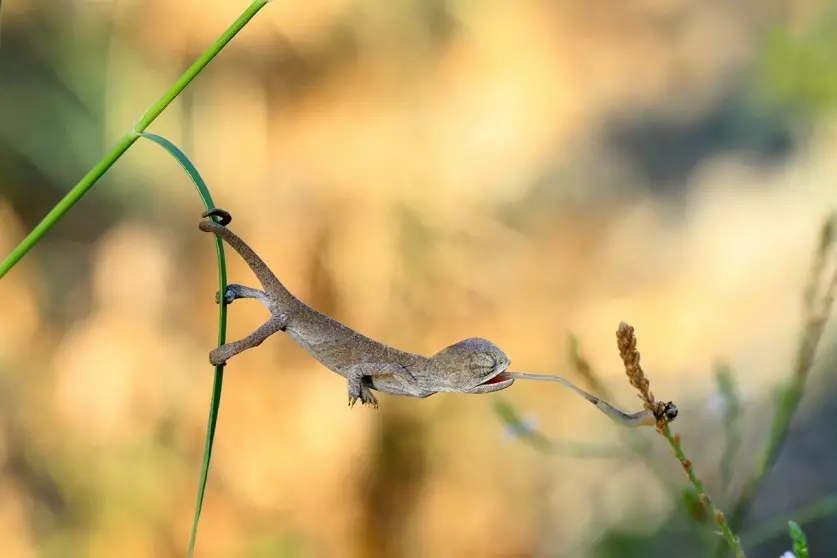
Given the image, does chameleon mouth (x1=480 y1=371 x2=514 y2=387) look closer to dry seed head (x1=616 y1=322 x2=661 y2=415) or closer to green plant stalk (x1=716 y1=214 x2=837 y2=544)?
dry seed head (x1=616 y1=322 x2=661 y2=415)

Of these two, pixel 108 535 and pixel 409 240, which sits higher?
pixel 409 240

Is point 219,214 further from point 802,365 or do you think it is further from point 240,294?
point 802,365

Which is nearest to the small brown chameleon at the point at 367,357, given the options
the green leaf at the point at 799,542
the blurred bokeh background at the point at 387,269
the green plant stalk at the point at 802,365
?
the green leaf at the point at 799,542

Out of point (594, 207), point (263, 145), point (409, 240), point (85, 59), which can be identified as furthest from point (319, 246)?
point (594, 207)

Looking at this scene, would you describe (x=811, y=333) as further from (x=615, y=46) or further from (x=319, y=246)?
(x=615, y=46)

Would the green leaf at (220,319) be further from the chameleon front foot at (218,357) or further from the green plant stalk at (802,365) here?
the green plant stalk at (802,365)

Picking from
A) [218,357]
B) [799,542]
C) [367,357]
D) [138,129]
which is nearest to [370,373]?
[367,357]

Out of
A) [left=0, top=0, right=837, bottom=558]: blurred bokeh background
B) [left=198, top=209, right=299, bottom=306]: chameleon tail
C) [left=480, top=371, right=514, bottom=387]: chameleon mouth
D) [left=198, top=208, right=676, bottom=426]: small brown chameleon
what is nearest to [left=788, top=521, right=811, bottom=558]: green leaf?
[left=198, top=208, right=676, bottom=426]: small brown chameleon
